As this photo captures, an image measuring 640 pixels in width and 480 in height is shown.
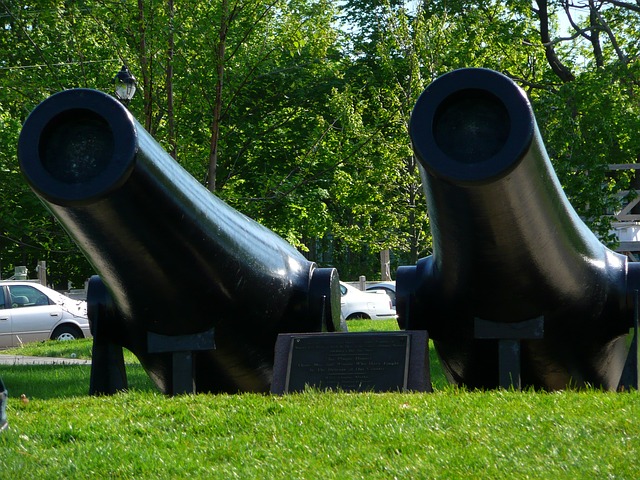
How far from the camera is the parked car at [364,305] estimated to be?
24875 millimetres

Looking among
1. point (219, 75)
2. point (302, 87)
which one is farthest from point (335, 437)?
point (302, 87)

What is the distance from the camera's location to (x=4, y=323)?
20094 mm

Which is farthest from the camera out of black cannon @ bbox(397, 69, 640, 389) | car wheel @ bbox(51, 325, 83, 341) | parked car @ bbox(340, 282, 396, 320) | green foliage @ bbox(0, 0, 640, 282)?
parked car @ bbox(340, 282, 396, 320)

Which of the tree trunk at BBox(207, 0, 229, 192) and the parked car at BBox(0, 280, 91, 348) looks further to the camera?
the parked car at BBox(0, 280, 91, 348)

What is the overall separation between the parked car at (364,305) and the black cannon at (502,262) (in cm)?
1738

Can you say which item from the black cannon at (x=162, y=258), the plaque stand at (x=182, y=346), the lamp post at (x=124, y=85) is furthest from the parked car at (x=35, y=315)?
the plaque stand at (x=182, y=346)

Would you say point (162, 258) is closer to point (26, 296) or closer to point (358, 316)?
point (26, 296)

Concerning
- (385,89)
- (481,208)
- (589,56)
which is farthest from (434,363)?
(589,56)

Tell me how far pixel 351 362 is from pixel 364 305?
18.4m

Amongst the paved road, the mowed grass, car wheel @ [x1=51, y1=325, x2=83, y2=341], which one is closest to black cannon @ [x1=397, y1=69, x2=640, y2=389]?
the mowed grass

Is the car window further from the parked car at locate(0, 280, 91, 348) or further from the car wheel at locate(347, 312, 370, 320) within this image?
the car wheel at locate(347, 312, 370, 320)

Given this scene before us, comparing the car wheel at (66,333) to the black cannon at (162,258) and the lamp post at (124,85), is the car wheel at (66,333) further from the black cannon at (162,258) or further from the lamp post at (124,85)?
the black cannon at (162,258)

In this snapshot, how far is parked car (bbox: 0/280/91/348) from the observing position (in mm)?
20203

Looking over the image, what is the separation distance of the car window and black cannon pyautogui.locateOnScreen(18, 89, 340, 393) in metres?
13.5
